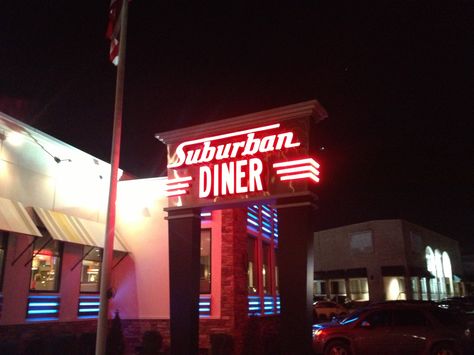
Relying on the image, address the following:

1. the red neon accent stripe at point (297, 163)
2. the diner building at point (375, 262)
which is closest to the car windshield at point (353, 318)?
the red neon accent stripe at point (297, 163)

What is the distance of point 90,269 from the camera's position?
15.5 metres

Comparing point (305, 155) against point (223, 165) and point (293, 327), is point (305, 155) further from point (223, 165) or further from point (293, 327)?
point (293, 327)

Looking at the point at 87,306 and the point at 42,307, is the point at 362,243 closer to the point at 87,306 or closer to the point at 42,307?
the point at 87,306

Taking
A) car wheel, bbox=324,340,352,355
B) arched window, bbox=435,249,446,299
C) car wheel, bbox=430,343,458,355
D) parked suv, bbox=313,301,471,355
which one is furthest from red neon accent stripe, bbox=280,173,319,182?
arched window, bbox=435,249,446,299

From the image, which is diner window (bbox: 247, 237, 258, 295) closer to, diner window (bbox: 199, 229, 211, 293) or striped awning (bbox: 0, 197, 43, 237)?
diner window (bbox: 199, 229, 211, 293)

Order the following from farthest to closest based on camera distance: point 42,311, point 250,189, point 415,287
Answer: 1. point 415,287
2. point 42,311
3. point 250,189

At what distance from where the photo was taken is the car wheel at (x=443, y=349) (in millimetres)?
11507

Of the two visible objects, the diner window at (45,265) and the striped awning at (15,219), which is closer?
the striped awning at (15,219)

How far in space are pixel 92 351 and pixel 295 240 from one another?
698 cm

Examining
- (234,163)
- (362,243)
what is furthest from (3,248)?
(362,243)

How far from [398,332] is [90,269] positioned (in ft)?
32.1

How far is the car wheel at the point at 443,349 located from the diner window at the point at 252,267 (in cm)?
616

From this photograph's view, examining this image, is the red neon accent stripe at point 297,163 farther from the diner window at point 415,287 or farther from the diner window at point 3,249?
the diner window at point 415,287

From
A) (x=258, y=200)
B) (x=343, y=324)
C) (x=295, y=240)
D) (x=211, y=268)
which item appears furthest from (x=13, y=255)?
(x=343, y=324)
